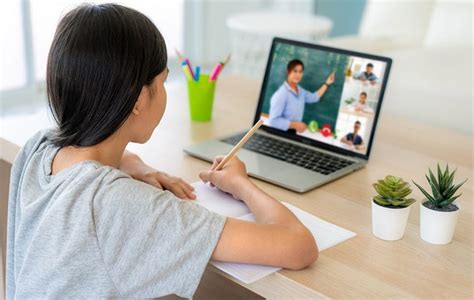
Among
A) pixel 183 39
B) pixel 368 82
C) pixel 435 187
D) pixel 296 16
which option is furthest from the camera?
pixel 183 39

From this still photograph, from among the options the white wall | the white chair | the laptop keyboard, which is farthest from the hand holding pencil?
the white wall

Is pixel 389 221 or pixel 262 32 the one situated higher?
pixel 389 221

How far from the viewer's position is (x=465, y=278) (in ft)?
3.05

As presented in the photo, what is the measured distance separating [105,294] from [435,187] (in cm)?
53

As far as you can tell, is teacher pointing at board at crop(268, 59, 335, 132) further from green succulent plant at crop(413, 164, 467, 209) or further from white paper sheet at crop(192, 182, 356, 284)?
green succulent plant at crop(413, 164, 467, 209)

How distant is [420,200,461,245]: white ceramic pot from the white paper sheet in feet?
0.38

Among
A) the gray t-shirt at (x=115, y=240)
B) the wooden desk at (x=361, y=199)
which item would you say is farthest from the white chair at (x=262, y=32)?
the gray t-shirt at (x=115, y=240)

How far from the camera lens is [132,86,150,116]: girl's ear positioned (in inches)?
37.8

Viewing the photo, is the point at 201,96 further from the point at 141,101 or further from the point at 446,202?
the point at 446,202

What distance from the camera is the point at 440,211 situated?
1.01m

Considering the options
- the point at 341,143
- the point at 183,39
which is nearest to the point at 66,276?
the point at 341,143

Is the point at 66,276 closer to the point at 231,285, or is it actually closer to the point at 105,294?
the point at 105,294

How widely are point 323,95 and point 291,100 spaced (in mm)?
78

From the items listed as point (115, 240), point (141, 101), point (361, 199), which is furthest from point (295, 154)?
point (115, 240)
